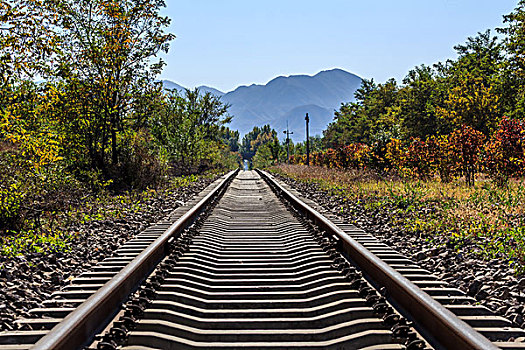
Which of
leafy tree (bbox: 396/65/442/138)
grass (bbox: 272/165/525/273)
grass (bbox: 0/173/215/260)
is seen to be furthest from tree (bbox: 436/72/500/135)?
grass (bbox: 0/173/215/260)

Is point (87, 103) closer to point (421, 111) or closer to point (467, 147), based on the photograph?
point (467, 147)

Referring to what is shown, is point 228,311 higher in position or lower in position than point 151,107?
lower

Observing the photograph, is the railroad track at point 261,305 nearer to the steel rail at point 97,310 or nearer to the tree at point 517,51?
the steel rail at point 97,310

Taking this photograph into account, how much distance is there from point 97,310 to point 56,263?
255 cm

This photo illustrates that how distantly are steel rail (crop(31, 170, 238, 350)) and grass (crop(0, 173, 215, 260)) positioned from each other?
→ 6.50 ft

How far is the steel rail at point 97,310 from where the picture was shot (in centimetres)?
291

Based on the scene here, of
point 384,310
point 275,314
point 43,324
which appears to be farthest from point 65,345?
point 384,310

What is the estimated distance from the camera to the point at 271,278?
500 centimetres

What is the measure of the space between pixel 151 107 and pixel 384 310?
48.9 ft

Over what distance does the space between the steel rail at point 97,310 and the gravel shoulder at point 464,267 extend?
3.17 metres

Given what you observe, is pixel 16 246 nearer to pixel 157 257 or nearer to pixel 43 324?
pixel 157 257

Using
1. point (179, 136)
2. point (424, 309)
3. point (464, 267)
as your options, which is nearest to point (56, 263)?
point (424, 309)

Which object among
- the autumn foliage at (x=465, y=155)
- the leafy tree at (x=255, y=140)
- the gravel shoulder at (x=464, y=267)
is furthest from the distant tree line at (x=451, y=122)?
the leafy tree at (x=255, y=140)

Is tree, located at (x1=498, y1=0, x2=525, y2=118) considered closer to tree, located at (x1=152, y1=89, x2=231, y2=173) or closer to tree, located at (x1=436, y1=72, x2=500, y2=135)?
tree, located at (x1=436, y1=72, x2=500, y2=135)
